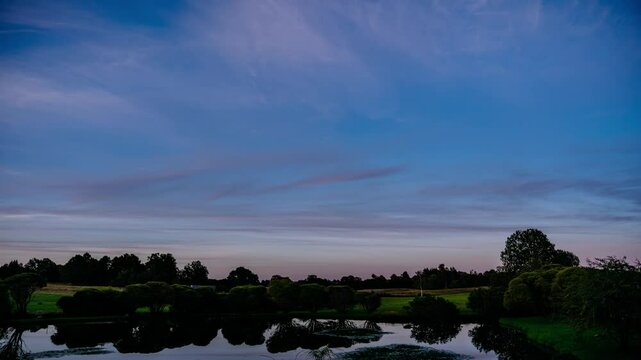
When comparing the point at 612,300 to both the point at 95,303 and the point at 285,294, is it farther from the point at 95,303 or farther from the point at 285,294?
the point at 95,303

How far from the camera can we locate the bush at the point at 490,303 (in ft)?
250

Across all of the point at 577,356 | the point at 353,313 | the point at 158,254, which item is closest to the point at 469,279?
the point at 353,313

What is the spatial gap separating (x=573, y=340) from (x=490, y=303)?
103ft

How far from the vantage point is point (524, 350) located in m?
45.8

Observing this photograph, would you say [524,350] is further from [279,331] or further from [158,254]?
[158,254]

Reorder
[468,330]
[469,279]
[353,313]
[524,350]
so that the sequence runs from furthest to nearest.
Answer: [469,279], [353,313], [468,330], [524,350]

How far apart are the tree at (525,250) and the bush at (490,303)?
1926 inches

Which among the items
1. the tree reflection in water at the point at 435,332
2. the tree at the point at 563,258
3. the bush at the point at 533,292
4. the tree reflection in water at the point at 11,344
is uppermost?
the tree at the point at 563,258

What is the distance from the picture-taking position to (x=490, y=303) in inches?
3002

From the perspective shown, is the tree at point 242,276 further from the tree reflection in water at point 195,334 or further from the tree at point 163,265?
the tree reflection in water at point 195,334

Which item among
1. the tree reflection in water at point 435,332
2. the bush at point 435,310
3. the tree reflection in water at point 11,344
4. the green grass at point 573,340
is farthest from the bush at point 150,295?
the green grass at point 573,340

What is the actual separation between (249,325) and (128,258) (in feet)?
386

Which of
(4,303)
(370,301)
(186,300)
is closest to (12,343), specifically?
(4,303)

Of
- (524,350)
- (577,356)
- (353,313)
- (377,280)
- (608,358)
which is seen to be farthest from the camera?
(377,280)
